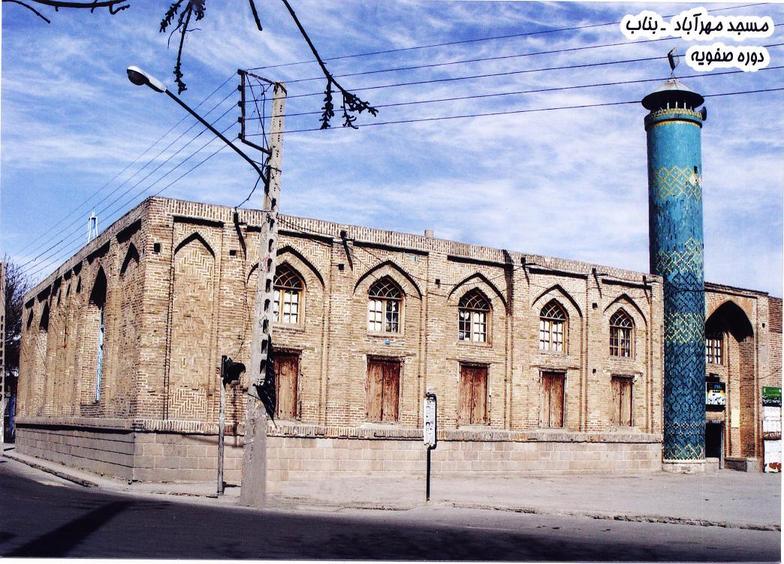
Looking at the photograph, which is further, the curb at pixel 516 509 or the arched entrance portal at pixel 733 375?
the arched entrance portal at pixel 733 375

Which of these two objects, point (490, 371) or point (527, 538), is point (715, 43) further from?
point (490, 371)

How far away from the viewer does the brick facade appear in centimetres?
2194

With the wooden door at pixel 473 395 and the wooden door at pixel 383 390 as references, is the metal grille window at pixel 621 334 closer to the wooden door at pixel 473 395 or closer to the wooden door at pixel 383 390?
the wooden door at pixel 473 395

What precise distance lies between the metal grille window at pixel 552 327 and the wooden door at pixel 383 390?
5.22 metres

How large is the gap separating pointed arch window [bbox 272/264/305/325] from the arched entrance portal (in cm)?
1651

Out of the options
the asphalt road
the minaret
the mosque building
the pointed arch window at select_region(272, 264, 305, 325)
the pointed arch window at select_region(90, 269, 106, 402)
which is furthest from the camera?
the minaret

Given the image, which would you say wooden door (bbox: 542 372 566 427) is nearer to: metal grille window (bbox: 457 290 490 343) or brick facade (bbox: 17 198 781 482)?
brick facade (bbox: 17 198 781 482)

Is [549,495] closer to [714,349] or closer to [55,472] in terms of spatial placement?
[55,472]

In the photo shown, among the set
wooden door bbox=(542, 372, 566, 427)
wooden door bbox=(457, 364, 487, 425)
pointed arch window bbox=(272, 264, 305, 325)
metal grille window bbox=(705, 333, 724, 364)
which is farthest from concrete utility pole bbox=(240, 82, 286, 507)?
metal grille window bbox=(705, 333, 724, 364)

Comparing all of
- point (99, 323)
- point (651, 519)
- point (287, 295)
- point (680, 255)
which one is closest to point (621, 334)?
point (680, 255)

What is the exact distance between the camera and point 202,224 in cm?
2253

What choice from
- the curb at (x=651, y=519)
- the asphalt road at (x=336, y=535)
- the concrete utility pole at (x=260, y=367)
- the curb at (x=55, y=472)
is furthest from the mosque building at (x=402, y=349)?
the curb at (x=651, y=519)

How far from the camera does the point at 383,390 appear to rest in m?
25.0

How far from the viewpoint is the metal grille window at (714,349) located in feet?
110
